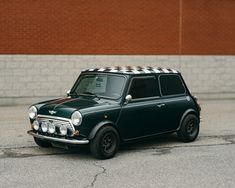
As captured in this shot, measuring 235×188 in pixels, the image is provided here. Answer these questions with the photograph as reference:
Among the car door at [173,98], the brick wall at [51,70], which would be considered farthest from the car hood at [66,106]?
the brick wall at [51,70]

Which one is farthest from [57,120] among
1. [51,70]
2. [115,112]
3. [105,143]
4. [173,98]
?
[51,70]

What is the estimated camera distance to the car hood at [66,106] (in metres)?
7.91

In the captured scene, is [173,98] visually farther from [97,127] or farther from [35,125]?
[35,125]

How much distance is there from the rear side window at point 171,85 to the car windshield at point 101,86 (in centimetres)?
110

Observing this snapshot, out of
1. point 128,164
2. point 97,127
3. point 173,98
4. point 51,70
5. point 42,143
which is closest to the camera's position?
point 128,164

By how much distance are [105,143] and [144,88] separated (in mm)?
1577

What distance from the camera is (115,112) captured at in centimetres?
817

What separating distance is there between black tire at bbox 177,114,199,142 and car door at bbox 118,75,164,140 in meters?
0.75

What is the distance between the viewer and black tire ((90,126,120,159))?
7.78m

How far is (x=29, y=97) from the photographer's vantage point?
1559cm
